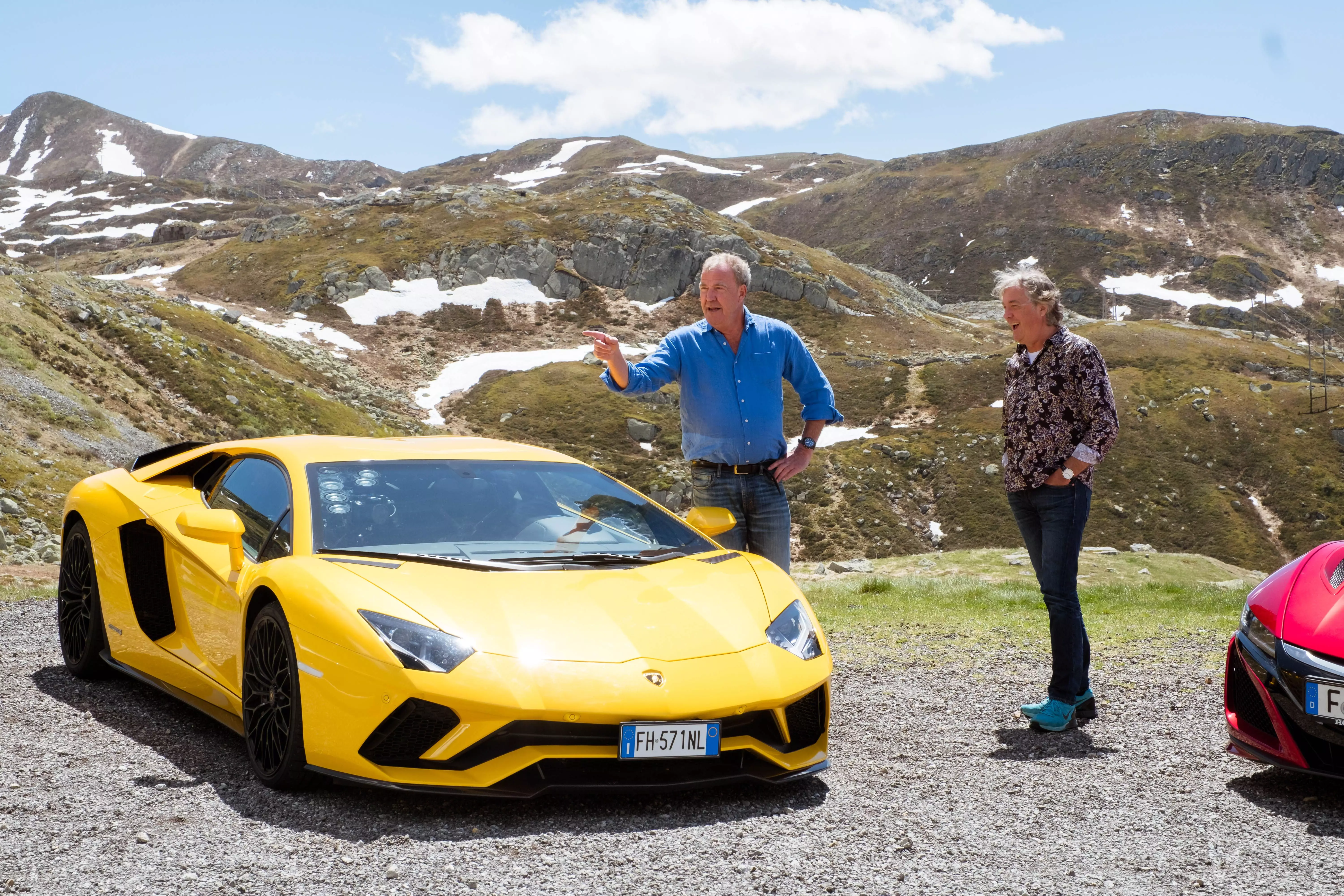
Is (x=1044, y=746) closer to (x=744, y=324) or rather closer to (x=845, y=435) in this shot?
(x=744, y=324)

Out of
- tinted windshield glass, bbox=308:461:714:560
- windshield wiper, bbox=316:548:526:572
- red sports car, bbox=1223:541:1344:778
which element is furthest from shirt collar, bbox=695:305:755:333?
red sports car, bbox=1223:541:1344:778

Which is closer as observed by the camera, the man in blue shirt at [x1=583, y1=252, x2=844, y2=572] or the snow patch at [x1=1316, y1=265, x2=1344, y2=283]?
the man in blue shirt at [x1=583, y1=252, x2=844, y2=572]

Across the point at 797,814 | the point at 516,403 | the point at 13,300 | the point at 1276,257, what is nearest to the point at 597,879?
Result: the point at 797,814

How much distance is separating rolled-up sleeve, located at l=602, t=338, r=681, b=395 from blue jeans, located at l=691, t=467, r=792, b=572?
0.64 meters

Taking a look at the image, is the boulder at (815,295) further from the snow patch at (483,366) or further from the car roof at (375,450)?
the car roof at (375,450)

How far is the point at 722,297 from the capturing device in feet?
21.8

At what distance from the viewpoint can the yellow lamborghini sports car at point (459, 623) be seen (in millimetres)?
4133

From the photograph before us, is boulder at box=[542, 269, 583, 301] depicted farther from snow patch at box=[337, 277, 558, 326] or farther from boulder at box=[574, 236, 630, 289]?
boulder at box=[574, 236, 630, 289]

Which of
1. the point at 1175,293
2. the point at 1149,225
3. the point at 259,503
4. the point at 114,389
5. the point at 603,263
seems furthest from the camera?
the point at 1149,225

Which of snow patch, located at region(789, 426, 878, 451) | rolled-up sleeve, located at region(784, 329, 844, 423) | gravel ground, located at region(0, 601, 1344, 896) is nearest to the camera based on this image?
gravel ground, located at region(0, 601, 1344, 896)

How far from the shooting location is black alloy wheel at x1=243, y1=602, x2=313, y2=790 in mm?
4363

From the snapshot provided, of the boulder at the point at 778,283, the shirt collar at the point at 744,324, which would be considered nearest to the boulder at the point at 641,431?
the boulder at the point at 778,283

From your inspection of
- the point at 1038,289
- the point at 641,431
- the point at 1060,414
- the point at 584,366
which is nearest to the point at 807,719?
the point at 1060,414

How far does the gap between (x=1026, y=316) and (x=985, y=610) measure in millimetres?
7258
